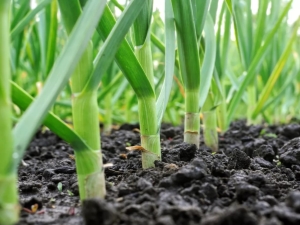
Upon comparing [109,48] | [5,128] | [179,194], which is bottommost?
[179,194]

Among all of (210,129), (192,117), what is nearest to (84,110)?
(192,117)

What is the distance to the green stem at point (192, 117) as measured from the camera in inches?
37.9

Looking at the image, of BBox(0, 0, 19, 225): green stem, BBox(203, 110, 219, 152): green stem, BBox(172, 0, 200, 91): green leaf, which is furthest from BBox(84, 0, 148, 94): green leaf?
BBox(203, 110, 219, 152): green stem

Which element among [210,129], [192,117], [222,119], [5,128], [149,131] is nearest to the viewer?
[5,128]

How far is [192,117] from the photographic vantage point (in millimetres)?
979

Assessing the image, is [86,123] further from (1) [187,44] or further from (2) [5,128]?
(1) [187,44]

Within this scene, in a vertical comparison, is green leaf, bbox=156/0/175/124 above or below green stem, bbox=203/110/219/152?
above

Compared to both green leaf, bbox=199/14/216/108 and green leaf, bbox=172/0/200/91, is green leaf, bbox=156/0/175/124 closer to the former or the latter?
green leaf, bbox=172/0/200/91

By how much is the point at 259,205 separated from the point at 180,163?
0.26 m

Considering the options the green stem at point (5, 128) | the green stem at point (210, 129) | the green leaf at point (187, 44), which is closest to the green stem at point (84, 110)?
the green stem at point (5, 128)

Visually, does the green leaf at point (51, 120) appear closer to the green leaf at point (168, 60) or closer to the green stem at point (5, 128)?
the green stem at point (5, 128)

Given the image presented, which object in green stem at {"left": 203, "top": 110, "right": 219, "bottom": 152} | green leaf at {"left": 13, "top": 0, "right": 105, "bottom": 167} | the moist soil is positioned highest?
green leaf at {"left": 13, "top": 0, "right": 105, "bottom": 167}

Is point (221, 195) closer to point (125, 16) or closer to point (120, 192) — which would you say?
point (120, 192)

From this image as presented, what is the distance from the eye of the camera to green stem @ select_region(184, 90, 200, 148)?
96 cm
